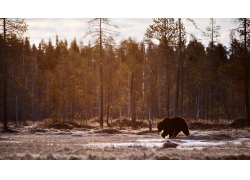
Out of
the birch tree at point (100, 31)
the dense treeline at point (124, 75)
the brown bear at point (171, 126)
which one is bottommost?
the brown bear at point (171, 126)

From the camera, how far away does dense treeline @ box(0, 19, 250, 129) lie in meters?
23.6

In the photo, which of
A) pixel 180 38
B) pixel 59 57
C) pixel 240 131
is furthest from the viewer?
pixel 59 57

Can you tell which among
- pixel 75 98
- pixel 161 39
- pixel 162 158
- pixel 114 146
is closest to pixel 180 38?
pixel 161 39

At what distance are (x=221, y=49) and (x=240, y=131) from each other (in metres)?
4.47

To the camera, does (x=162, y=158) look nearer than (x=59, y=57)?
Yes

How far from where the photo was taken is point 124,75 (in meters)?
40.8

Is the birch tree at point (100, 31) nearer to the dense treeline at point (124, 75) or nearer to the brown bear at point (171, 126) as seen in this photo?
the dense treeline at point (124, 75)

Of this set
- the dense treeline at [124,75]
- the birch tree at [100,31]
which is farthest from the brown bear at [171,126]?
the birch tree at [100,31]

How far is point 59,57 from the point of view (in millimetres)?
28875

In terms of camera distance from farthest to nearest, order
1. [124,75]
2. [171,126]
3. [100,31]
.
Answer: [124,75] → [100,31] → [171,126]

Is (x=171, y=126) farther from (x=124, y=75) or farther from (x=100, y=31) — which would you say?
(x=124, y=75)

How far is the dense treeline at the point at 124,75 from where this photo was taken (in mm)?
23562

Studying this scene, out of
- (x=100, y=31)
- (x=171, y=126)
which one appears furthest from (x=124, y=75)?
(x=171, y=126)
